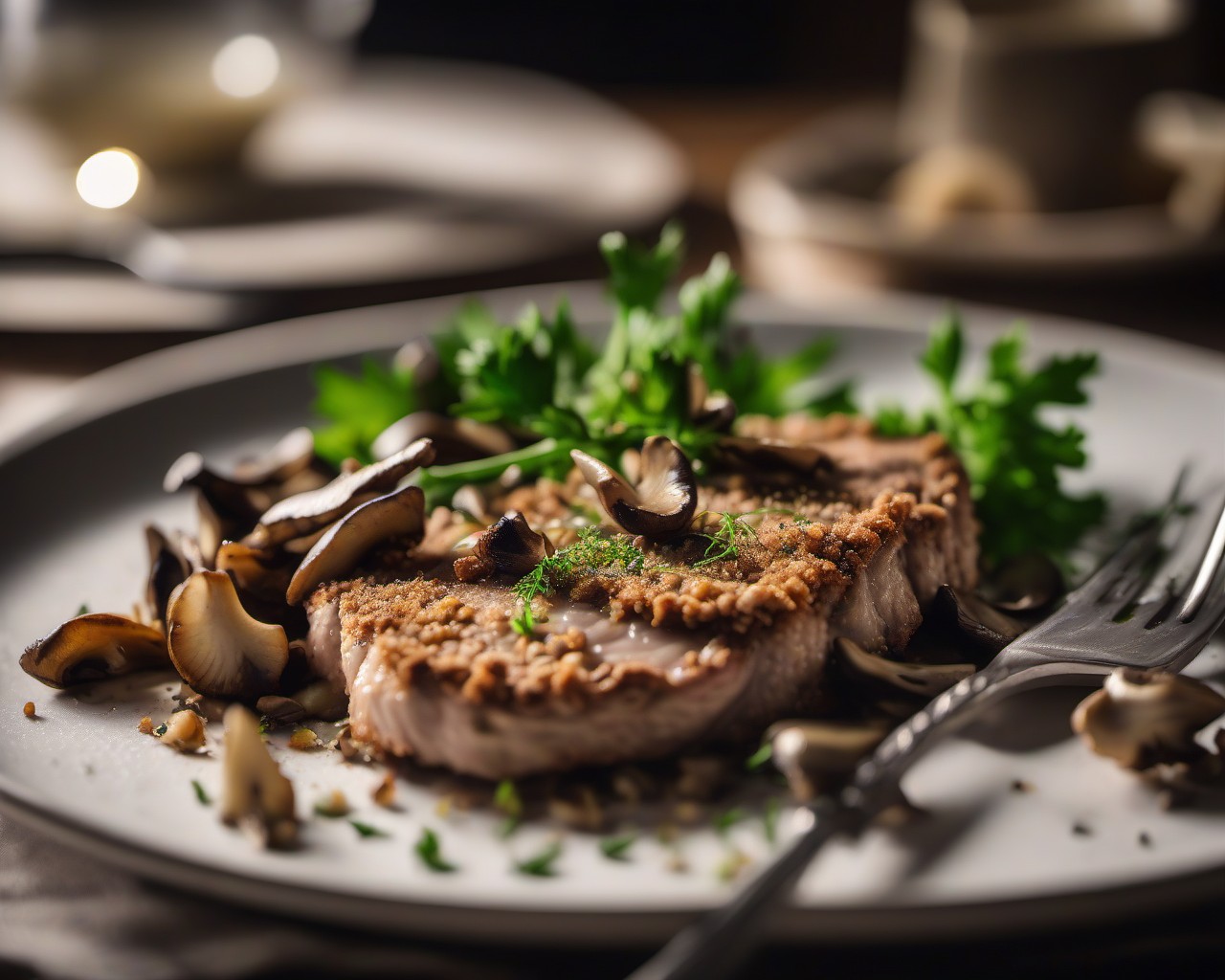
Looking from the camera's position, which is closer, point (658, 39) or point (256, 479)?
point (256, 479)

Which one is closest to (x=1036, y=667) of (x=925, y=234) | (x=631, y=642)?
(x=631, y=642)

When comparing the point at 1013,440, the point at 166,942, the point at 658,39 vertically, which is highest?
the point at 658,39

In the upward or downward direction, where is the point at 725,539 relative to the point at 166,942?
upward

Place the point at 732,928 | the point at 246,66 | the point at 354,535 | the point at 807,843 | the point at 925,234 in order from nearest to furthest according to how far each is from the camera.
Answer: the point at 732,928 → the point at 807,843 → the point at 354,535 → the point at 925,234 → the point at 246,66

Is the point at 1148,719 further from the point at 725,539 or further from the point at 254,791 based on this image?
the point at 254,791

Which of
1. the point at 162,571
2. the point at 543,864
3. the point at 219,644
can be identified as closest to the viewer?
the point at 543,864

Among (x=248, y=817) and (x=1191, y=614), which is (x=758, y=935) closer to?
(x=248, y=817)
